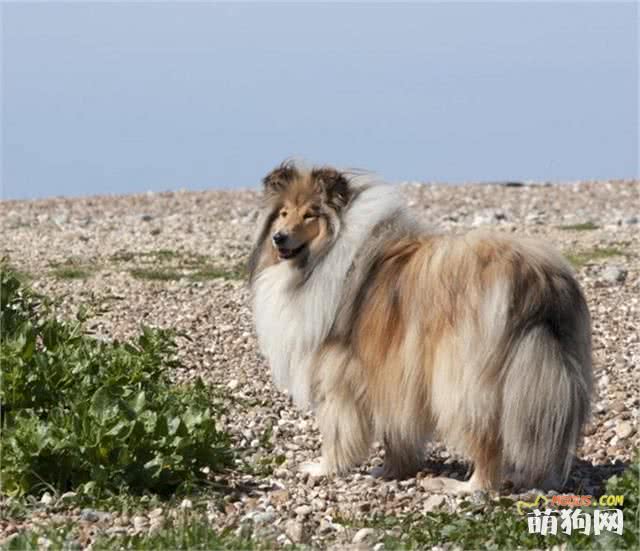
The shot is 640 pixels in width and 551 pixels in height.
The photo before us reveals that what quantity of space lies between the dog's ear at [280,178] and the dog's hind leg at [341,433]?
1.08m

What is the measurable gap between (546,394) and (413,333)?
2.24 ft

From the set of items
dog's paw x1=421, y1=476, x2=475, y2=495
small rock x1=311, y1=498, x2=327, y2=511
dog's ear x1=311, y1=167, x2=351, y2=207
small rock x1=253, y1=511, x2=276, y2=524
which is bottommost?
dog's paw x1=421, y1=476, x2=475, y2=495

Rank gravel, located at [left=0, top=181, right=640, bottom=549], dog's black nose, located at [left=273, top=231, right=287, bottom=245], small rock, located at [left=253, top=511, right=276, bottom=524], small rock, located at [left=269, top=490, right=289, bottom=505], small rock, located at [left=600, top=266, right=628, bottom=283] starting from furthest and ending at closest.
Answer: small rock, located at [left=600, top=266, right=628, bottom=283]
dog's black nose, located at [left=273, top=231, right=287, bottom=245]
small rock, located at [left=269, top=490, right=289, bottom=505]
gravel, located at [left=0, top=181, right=640, bottom=549]
small rock, located at [left=253, top=511, right=276, bottom=524]

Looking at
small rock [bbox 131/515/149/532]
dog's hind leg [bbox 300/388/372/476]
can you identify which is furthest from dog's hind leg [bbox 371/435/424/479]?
small rock [bbox 131/515/149/532]

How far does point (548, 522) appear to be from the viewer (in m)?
5.21

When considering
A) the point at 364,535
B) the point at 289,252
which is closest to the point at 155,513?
the point at 364,535

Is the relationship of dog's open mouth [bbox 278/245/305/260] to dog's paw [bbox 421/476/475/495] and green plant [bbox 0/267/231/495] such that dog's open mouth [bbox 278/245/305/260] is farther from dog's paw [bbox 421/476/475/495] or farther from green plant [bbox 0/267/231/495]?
dog's paw [bbox 421/476/475/495]

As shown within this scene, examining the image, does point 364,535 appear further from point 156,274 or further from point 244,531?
point 156,274

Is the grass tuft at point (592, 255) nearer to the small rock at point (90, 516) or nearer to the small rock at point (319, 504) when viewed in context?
the small rock at point (319, 504)

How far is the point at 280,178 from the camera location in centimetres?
674

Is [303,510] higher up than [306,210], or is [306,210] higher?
[306,210]

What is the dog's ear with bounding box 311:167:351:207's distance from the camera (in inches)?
260

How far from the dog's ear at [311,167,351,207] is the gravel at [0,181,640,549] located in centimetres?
41

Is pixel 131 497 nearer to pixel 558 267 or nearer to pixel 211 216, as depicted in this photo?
pixel 558 267
